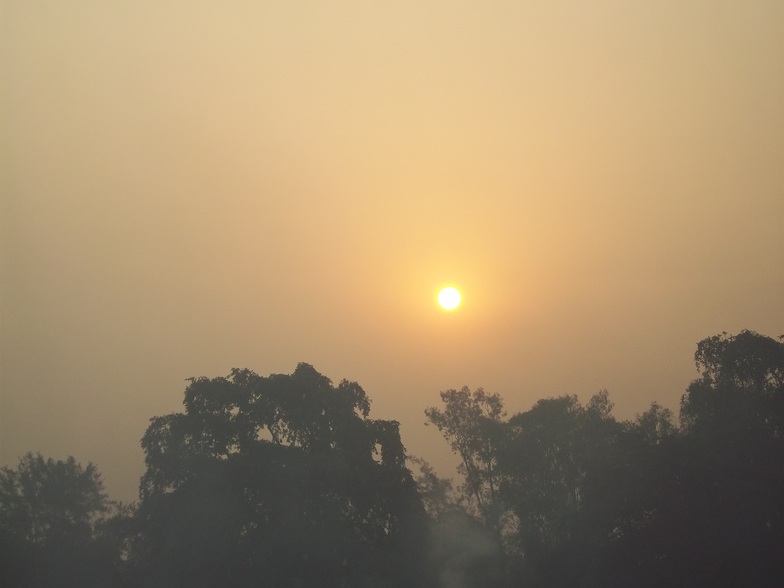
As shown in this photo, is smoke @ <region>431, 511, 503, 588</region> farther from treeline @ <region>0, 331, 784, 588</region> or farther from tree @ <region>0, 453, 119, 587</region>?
tree @ <region>0, 453, 119, 587</region>

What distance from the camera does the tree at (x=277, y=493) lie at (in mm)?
42062

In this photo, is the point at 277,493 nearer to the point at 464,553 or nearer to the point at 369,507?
the point at 369,507

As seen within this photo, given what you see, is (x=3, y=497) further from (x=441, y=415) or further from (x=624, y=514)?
(x=624, y=514)

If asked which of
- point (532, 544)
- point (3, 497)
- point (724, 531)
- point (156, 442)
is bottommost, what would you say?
point (724, 531)

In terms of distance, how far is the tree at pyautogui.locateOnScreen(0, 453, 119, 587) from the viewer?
45.2 metres

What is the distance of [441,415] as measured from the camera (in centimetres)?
6103

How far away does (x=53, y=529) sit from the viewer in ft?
174

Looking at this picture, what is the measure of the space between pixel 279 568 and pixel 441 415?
70.8ft

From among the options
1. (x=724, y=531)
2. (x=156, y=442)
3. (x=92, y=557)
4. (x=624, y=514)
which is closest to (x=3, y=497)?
(x=92, y=557)

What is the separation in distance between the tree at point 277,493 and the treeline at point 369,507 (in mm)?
71

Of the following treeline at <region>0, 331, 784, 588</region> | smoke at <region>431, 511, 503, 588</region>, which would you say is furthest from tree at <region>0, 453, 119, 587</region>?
smoke at <region>431, 511, 503, 588</region>

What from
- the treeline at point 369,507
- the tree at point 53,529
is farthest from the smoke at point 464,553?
the tree at point 53,529

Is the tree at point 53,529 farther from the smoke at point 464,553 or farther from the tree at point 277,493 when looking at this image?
the smoke at point 464,553

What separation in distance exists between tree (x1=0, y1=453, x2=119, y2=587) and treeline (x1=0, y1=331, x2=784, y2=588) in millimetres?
134
